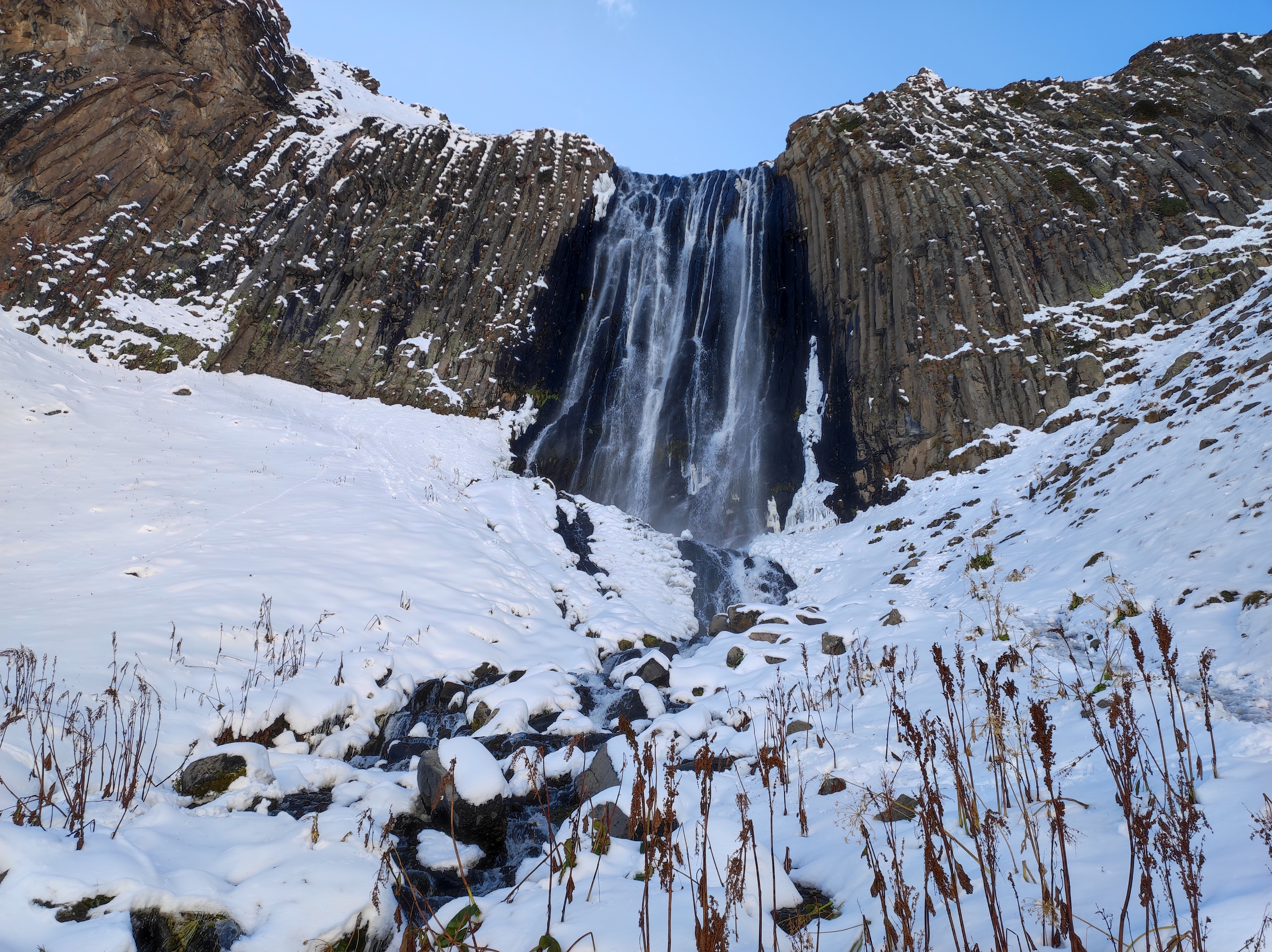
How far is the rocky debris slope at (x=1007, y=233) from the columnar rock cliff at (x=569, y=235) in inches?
3.3

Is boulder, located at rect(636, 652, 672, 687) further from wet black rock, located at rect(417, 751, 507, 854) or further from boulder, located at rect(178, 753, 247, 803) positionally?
boulder, located at rect(178, 753, 247, 803)

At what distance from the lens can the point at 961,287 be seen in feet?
61.3

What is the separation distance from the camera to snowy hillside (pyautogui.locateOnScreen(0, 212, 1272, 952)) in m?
2.35

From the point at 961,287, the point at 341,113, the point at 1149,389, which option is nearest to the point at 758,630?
the point at 1149,389

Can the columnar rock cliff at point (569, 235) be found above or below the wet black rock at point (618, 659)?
above

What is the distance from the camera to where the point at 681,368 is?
934 inches

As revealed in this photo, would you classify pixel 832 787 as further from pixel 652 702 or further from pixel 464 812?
pixel 652 702

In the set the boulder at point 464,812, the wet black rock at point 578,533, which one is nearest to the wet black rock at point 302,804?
the boulder at point 464,812

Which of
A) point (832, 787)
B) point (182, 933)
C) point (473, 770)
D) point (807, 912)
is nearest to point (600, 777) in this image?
point (473, 770)

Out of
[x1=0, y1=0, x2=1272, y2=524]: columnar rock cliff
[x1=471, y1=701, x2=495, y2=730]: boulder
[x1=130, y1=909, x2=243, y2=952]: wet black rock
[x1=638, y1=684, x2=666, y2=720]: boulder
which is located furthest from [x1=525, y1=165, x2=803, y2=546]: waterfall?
[x1=130, y1=909, x2=243, y2=952]: wet black rock

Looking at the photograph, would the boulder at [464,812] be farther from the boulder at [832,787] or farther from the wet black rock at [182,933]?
the boulder at [832,787]

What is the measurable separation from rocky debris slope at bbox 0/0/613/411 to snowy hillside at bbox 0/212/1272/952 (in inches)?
315

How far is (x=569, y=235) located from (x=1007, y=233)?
16466mm

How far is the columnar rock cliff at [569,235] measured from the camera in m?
17.7
